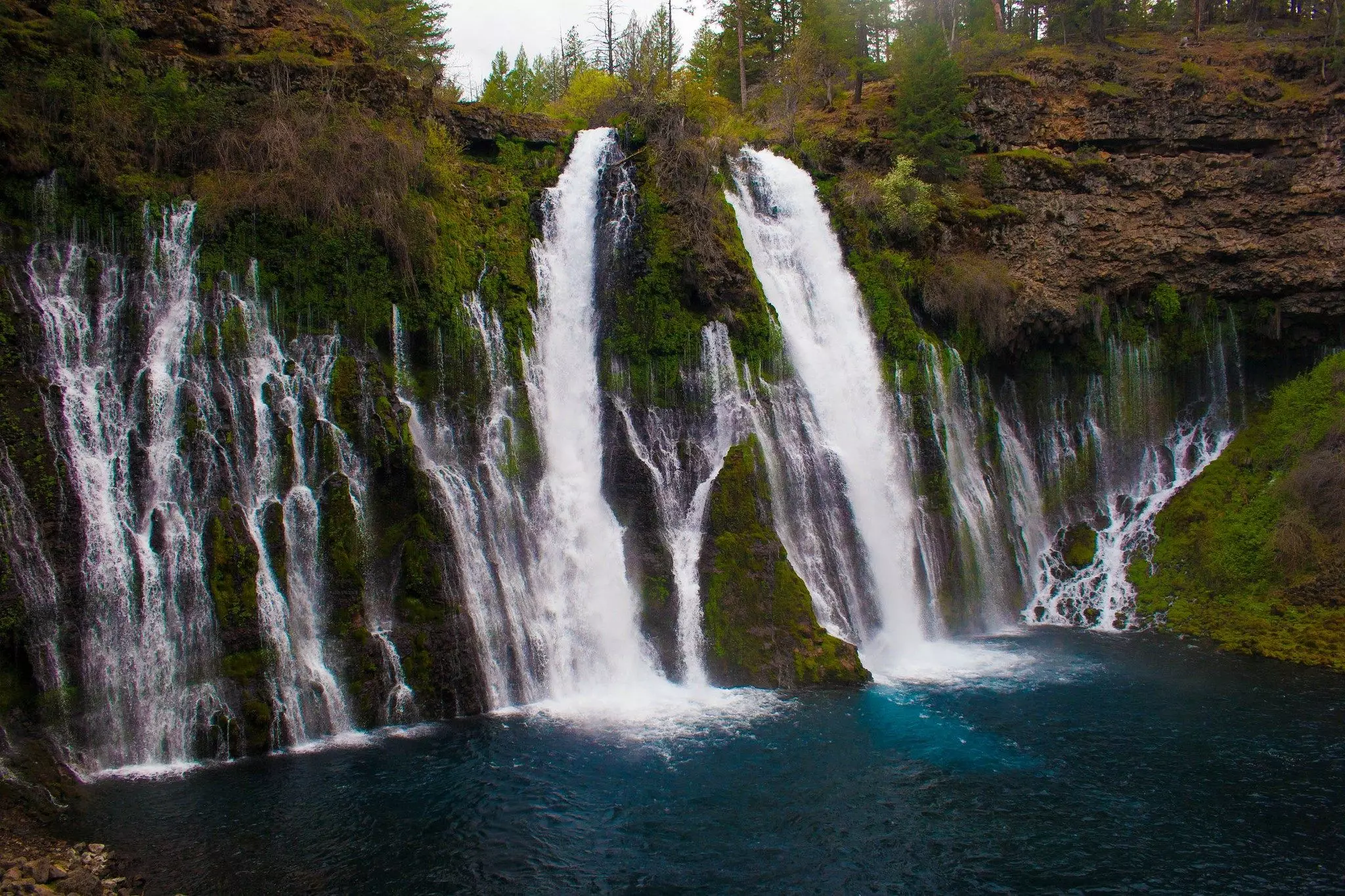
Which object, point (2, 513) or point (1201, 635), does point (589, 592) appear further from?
point (1201, 635)

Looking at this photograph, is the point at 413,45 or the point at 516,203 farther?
the point at 413,45

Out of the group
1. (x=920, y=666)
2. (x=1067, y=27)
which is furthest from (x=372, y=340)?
(x=1067, y=27)

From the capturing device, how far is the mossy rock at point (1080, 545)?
26.1 metres

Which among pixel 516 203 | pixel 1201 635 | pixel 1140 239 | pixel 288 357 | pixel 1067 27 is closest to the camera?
pixel 288 357

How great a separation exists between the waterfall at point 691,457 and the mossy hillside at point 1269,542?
13447 mm

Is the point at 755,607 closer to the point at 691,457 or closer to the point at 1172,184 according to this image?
the point at 691,457

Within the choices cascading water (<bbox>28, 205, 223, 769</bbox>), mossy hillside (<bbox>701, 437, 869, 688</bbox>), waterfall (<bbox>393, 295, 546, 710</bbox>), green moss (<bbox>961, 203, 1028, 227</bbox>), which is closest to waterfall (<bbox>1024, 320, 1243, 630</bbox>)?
green moss (<bbox>961, 203, 1028, 227</bbox>)

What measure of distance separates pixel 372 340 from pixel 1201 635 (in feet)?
73.8

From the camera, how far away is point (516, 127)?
2764 centimetres

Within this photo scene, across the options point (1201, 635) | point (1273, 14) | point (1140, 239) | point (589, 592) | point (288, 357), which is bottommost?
point (1201, 635)

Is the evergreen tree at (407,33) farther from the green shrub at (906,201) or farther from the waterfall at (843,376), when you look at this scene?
the green shrub at (906,201)

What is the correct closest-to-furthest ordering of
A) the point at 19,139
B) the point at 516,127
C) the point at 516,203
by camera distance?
the point at 19,139, the point at 516,203, the point at 516,127

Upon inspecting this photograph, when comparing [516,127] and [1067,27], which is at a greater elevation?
[1067,27]

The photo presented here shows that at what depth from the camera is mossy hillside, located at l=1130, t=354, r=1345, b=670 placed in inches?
834
